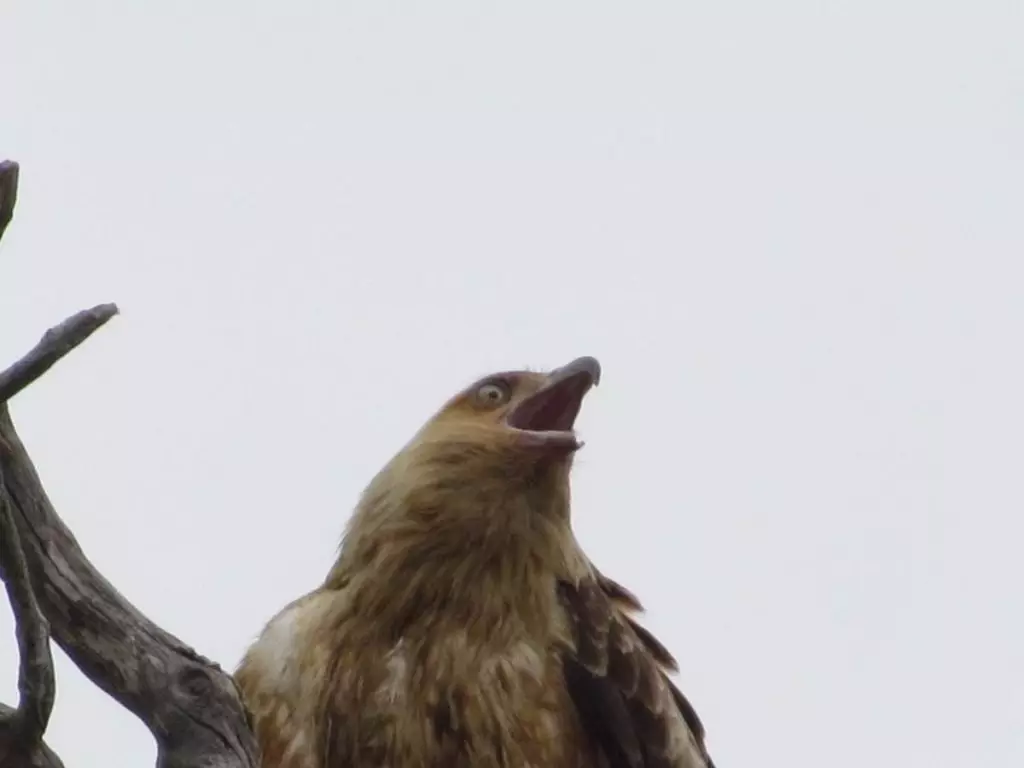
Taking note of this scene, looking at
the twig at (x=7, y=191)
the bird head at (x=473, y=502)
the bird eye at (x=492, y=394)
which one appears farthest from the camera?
the bird eye at (x=492, y=394)

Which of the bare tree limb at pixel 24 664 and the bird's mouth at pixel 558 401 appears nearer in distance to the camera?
the bare tree limb at pixel 24 664

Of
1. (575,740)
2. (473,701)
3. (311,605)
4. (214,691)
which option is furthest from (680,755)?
(214,691)

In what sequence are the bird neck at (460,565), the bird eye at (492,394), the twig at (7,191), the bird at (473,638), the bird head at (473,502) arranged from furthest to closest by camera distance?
the bird eye at (492,394) → the bird head at (473,502) → the bird neck at (460,565) → the bird at (473,638) → the twig at (7,191)

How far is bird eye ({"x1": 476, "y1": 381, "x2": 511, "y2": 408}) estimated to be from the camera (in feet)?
21.1

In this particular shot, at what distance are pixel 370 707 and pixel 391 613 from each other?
0.39 metres

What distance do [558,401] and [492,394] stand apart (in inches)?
13.2

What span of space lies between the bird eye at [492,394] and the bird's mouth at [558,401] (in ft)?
0.33

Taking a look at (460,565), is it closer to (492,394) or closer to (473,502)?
(473,502)

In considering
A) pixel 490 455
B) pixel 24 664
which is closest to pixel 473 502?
pixel 490 455

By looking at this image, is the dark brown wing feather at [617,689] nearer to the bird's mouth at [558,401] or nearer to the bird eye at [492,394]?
the bird's mouth at [558,401]

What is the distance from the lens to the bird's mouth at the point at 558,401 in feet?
20.2

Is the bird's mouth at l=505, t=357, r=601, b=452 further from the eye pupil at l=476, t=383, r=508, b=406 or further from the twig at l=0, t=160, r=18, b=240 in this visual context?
the twig at l=0, t=160, r=18, b=240

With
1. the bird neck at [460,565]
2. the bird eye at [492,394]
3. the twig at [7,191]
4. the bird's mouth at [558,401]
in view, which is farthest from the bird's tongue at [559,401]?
the twig at [7,191]

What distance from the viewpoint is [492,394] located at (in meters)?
6.46
